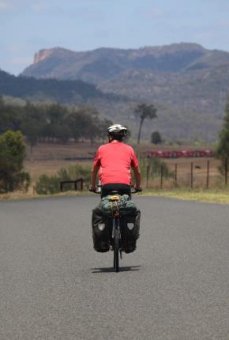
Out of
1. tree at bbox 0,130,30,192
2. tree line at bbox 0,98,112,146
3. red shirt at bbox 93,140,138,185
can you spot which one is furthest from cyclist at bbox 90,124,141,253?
tree line at bbox 0,98,112,146

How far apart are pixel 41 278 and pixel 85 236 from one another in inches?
252

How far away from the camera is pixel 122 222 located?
10.7 meters

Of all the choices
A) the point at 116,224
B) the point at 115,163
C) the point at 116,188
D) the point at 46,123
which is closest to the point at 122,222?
the point at 116,224

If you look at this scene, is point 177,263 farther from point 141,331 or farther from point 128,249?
point 141,331

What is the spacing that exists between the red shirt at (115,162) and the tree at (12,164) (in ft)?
182

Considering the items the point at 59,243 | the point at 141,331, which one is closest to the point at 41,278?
the point at 141,331

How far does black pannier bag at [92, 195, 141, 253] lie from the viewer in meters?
10.7

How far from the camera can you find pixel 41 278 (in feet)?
33.6

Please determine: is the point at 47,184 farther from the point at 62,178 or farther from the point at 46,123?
the point at 46,123

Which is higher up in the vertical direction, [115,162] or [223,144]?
[115,162]

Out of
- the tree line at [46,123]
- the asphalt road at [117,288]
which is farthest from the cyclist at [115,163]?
the tree line at [46,123]

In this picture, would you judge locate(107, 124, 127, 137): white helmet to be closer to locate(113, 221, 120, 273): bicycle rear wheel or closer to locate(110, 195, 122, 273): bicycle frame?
locate(110, 195, 122, 273): bicycle frame

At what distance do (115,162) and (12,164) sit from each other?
197 ft

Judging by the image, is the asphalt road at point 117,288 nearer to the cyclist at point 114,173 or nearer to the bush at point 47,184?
the cyclist at point 114,173
